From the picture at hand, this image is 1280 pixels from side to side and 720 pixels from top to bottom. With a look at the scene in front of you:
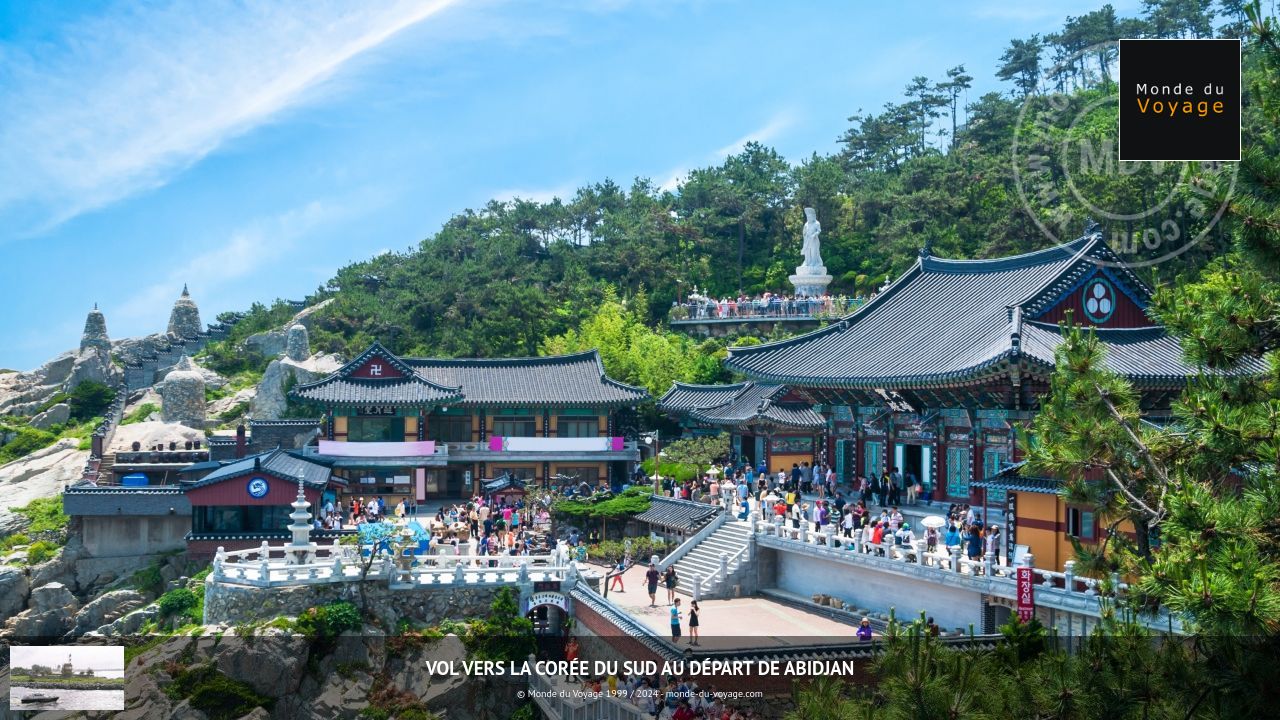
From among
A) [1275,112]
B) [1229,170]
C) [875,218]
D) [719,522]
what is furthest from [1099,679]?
[875,218]

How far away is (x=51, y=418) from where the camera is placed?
221 ft

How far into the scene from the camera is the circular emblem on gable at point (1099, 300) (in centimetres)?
3300

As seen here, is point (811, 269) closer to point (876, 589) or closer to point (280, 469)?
point (280, 469)

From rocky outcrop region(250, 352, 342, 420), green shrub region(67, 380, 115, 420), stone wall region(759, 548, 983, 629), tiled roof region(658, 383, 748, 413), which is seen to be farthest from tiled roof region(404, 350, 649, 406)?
green shrub region(67, 380, 115, 420)

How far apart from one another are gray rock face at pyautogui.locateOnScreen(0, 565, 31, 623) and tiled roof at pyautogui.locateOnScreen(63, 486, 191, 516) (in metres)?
3.16

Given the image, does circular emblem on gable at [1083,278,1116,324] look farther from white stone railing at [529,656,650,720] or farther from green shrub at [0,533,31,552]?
green shrub at [0,533,31,552]

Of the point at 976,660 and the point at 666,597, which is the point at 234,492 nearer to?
the point at 666,597

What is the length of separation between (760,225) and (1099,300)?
4754 centimetres

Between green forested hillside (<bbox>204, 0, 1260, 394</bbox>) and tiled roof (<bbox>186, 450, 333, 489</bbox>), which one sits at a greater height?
green forested hillside (<bbox>204, 0, 1260, 394</bbox>)

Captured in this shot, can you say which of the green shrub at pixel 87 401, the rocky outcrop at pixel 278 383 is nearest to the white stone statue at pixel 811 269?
the rocky outcrop at pixel 278 383

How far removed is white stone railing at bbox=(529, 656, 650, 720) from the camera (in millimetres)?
23125

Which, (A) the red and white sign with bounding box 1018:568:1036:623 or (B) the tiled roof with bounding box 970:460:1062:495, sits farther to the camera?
(B) the tiled roof with bounding box 970:460:1062:495

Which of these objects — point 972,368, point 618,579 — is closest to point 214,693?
point 618,579

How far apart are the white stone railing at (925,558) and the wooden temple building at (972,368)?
114 cm
